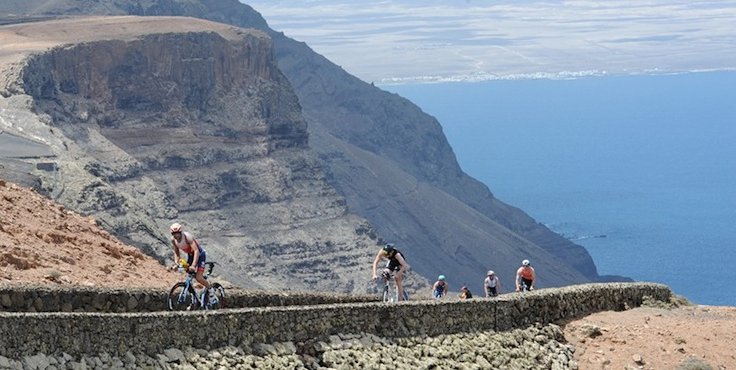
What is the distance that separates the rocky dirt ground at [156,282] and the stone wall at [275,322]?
26.6 inches

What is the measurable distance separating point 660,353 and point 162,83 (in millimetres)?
128657

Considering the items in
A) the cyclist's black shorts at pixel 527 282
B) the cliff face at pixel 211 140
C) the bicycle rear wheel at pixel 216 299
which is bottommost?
the cliff face at pixel 211 140

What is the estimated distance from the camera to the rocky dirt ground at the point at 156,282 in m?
28.0

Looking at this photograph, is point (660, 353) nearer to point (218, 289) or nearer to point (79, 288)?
point (218, 289)

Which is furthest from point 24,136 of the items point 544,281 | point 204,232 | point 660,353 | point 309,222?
point 660,353

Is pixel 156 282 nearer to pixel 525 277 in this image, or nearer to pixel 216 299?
pixel 525 277

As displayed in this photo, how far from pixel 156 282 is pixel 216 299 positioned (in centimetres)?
768

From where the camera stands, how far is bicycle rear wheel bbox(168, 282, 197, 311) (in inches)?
1001

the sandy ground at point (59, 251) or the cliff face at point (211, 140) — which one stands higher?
the sandy ground at point (59, 251)

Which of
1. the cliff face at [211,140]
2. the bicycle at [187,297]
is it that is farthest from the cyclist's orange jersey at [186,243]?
the cliff face at [211,140]

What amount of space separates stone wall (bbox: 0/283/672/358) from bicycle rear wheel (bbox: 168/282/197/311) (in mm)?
1952

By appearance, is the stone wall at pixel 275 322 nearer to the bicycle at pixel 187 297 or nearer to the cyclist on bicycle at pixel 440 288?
the bicycle at pixel 187 297

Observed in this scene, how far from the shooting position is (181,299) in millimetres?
25391

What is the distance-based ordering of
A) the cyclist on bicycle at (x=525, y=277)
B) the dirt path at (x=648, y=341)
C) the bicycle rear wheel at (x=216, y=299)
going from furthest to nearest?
the cyclist on bicycle at (x=525, y=277), the dirt path at (x=648, y=341), the bicycle rear wheel at (x=216, y=299)
